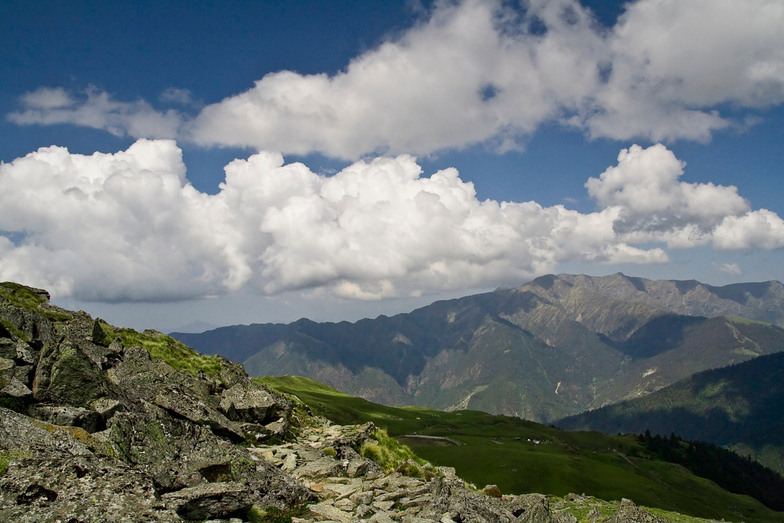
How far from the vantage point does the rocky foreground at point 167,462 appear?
9.21 m

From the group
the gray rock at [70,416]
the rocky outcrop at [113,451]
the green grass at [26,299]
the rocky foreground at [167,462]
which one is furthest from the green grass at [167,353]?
the gray rock at [70,416]

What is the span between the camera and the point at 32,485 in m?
8.84

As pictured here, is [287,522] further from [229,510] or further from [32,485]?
[32,485]

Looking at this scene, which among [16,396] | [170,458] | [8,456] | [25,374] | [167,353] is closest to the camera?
[8,456]

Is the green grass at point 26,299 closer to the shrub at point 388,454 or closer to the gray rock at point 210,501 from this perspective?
the shrub at point 388,454

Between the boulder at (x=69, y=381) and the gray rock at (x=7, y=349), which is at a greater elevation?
the gray rock at (x=7, y=349)

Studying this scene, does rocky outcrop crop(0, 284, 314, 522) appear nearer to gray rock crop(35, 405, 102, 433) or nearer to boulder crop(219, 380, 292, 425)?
gray rock crop(35, 405, 102, 433)

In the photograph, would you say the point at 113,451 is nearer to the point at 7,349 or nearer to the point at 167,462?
the point at 167,462

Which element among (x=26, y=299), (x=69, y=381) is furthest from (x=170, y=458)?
(x=26, y=299)

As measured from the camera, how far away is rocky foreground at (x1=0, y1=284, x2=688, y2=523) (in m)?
9.21

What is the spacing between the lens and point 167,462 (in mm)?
13203

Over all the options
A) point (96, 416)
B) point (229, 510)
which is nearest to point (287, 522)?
point (229, 510)

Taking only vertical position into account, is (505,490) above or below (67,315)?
below

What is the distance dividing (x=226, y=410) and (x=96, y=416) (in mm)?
11506
